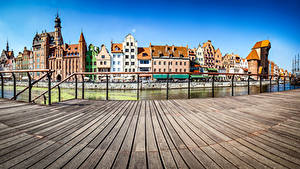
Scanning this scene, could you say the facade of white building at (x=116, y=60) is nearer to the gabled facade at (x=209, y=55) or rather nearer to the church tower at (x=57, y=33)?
the gabled facade at (x=209, y=55)

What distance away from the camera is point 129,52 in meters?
34.9

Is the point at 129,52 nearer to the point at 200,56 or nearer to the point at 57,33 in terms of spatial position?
the point at 200,56

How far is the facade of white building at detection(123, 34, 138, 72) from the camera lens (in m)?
34.9

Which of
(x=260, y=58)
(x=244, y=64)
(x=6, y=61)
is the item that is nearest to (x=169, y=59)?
(x=260, y=58)

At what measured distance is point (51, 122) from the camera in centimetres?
225

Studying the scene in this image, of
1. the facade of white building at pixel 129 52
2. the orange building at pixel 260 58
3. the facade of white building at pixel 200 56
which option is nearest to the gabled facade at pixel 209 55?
the facade of white building at pixel 200 56

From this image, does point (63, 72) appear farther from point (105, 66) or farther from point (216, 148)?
point (216, 148)

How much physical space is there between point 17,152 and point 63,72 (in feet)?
164

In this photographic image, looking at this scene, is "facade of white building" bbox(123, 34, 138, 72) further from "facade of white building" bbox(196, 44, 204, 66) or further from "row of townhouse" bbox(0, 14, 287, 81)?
"facade of white building" bbox(196, 44, 204, 66)

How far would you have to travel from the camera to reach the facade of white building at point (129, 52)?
3494 cm

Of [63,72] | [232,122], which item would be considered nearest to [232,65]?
[232,122]

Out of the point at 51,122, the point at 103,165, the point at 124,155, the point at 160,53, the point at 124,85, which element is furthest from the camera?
the point at 160,53

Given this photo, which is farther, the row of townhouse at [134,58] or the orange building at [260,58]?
the orange building at [260,58]

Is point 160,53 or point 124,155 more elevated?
point 160,53
